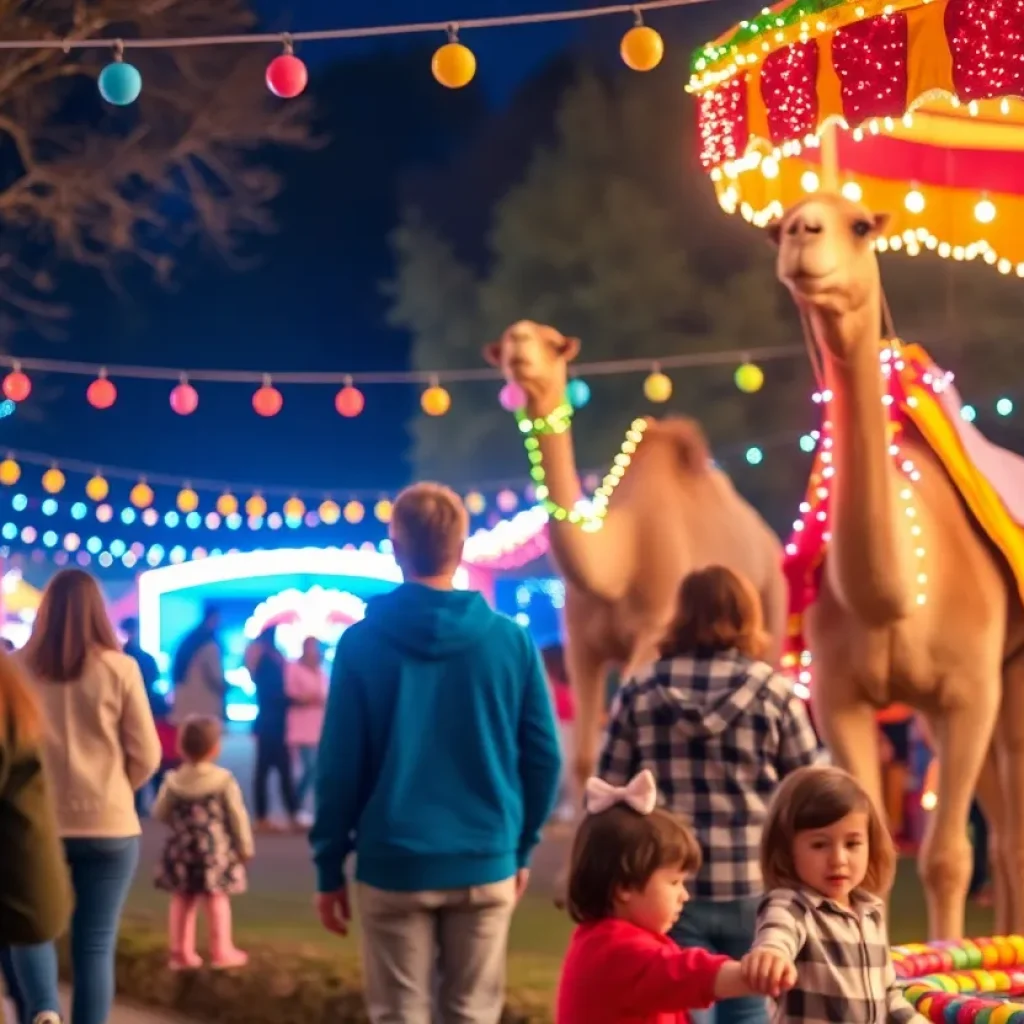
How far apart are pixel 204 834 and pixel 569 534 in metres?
1.87

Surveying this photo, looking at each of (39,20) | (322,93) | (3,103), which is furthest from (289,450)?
(39,20)

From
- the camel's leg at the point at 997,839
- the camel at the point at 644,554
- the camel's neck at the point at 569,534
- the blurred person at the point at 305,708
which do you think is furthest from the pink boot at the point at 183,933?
the blurred person at the point at 305,708

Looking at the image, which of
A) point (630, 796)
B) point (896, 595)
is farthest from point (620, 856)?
point (896, 595)

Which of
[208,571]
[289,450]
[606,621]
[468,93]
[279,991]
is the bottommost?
[279,991]

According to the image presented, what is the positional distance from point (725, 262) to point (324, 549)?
22.3 feet

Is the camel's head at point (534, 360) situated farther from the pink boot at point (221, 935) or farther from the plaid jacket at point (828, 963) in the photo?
the plaid jacket at point (828, 963)

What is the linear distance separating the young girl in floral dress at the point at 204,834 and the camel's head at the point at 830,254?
3.03 meters

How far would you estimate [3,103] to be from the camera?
18.5 meters

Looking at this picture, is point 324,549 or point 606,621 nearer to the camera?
point 606,621

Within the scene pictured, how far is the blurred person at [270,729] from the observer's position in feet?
44.1

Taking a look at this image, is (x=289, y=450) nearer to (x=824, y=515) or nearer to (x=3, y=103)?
(x=3, y=103)

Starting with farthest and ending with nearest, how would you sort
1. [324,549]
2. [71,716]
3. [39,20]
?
[324,549] < [39,20] < [71,716]

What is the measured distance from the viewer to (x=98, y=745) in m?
5.54

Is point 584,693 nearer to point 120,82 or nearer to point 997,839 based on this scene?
point 997,839
